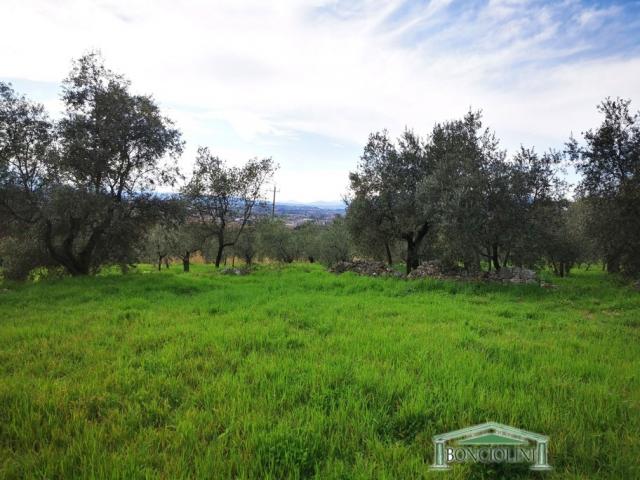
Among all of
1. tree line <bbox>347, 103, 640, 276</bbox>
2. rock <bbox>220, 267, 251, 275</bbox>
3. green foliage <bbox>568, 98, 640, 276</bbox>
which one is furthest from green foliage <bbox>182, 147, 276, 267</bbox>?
green foliage <bbox>568, 98, 640, 276</bbox>

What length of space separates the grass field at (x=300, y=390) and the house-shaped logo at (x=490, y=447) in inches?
4.7

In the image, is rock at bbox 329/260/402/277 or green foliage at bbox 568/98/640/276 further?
rock at bbox 329/260/402/277

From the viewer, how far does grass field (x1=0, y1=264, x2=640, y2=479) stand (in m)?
3.76

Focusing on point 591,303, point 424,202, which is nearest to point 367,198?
point 424,202

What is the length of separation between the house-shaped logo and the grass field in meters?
0.12

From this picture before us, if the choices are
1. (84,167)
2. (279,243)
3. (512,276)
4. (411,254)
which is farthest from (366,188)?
(279,243)

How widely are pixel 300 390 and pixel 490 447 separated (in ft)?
9.00

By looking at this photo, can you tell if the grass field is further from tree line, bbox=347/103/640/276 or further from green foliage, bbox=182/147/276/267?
green foliage, bbox=182/147/276/267

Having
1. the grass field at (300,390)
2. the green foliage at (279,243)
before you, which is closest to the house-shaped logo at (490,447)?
the grass field at (300,390)

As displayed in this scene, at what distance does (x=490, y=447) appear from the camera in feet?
13.0

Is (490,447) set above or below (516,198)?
below

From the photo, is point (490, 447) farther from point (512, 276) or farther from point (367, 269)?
point (367, 269)

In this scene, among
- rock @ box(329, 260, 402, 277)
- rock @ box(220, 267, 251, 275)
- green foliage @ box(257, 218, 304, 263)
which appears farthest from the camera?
green foliage @ box(257, 218, 304, 263)

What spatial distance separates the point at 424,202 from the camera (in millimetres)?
19484
